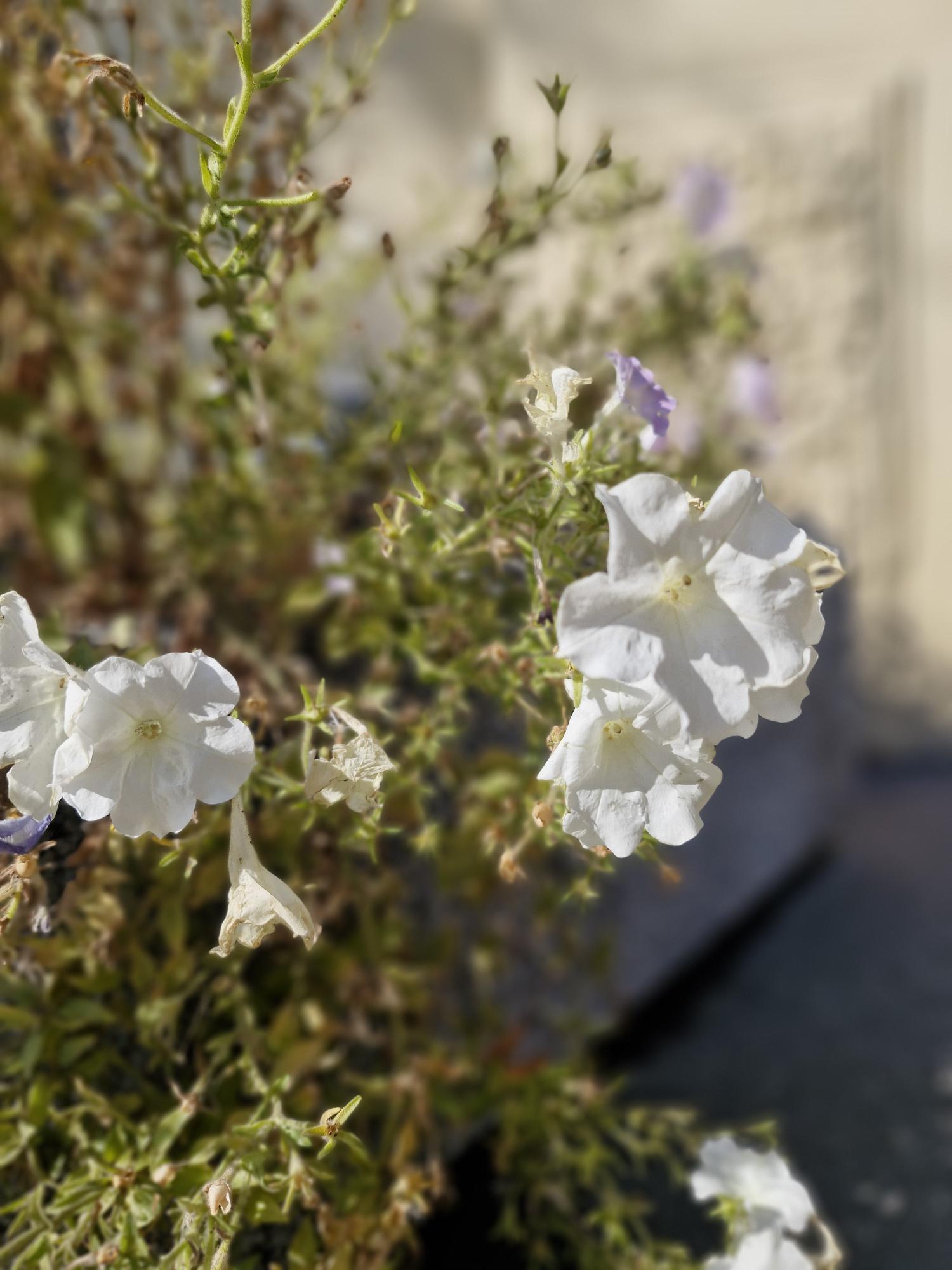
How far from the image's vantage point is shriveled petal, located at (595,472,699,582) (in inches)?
14.2

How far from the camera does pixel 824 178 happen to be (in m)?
1.72

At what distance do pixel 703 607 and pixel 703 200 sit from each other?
A: 2.49 feet

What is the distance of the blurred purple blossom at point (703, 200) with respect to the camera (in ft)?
3.31

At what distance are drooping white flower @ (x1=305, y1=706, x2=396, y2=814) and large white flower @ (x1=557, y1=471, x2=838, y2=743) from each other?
0.33 ft

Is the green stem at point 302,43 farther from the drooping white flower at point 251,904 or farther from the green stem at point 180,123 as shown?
the drooping white flower at point 251,904

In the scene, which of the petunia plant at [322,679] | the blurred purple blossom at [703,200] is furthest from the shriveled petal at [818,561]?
the blurred purple blossom at [703,200]

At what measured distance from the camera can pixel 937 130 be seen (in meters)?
1.70

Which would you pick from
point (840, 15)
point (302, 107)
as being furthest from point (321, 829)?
point (840, 15)

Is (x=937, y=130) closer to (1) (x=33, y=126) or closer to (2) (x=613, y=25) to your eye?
(2) (x=613, y=25)

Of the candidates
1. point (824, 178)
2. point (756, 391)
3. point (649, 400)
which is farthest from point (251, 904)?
point (824, 178)

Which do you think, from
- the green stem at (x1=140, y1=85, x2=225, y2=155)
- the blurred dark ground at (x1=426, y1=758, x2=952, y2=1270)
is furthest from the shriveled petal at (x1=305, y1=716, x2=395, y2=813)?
the blurred dark ground at (x1=426, y1=758, x2=952, y2=1270)

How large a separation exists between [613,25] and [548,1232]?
1.79 meters

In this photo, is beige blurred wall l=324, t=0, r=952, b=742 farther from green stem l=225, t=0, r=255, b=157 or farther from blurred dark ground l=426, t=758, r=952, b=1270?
green stem l=225, t=0, r=255, b=157

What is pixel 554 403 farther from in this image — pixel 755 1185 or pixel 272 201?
pixel 755 1185
